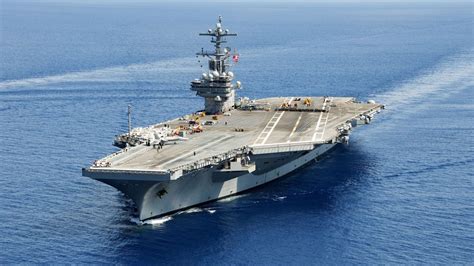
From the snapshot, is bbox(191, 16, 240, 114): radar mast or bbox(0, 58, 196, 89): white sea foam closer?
bbox(191, 16, 240, 114): radar mast

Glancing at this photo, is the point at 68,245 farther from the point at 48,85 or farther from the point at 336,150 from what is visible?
the point at 48,85

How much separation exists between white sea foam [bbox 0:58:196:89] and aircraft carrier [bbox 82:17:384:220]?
30.4 meters

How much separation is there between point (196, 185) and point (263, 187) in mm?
6089

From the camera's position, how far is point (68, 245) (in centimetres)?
3609

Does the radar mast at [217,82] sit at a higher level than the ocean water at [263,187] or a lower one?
higher

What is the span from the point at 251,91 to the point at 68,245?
46667mm

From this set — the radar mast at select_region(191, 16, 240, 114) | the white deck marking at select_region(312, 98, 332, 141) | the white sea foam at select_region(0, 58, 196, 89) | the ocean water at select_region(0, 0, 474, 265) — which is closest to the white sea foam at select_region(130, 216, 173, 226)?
the ocean water at select_region(0, 0, 474, 265)

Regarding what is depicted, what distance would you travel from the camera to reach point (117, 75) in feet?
292

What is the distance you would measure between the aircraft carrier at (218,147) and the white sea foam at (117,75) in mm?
30382

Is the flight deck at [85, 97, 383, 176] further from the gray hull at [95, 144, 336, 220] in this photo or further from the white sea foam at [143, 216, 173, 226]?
the white sea foam at [143, 216, 173, 226]

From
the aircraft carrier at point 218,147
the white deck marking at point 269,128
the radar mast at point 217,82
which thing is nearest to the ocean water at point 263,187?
the aircraft carrier at point 218,147

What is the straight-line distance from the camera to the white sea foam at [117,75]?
83688 mm

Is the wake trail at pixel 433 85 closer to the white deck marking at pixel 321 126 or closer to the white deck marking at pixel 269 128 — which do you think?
the white deck marking at pixel 321 126

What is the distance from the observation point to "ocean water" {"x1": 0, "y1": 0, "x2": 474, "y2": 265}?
3616 cm
